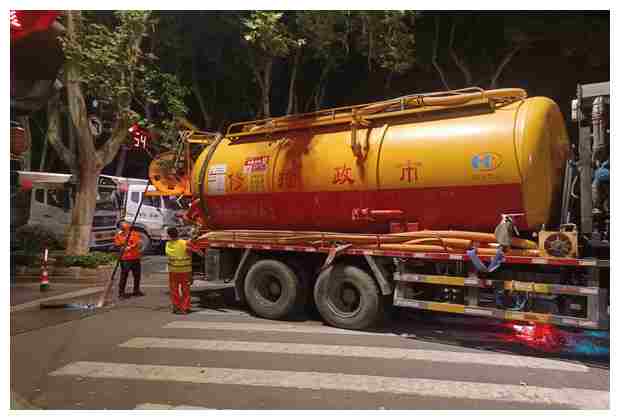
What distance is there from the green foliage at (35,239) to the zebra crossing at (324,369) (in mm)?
9642

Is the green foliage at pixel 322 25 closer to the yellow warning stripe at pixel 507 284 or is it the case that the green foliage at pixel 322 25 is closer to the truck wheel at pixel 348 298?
the truck wheel at pixel 348 298

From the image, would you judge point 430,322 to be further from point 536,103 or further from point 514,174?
point 536,103

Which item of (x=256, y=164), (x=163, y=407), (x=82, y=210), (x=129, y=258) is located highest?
(x=256, y=164)

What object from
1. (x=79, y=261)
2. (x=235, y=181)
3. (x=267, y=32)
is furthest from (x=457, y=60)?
(x=79, y=261)

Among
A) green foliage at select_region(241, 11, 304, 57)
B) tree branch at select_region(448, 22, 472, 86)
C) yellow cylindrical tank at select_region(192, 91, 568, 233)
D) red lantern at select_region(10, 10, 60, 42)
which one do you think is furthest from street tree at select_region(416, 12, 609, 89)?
red lantern at select_region(10, 10, 60, 42)

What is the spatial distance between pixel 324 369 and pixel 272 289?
113 inches

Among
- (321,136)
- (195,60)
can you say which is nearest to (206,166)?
(321,136)

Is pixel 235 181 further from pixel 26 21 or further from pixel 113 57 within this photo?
pixel 113 57

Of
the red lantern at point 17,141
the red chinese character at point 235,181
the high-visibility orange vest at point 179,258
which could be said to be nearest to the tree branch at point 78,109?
the red lantern at point 17,141

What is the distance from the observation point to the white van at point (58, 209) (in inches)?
661

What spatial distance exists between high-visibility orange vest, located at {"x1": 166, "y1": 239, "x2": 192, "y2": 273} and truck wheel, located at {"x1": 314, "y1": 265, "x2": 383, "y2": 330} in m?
2.53

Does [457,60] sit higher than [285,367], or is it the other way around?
[457,60]

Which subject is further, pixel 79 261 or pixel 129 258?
pixel 79 261

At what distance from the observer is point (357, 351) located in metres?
6.40
